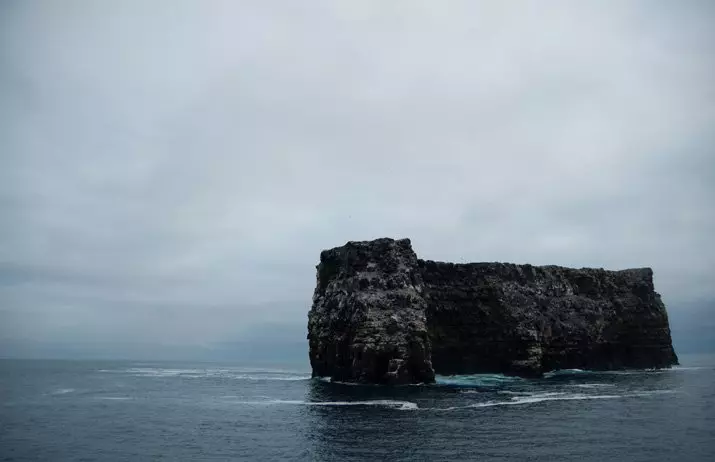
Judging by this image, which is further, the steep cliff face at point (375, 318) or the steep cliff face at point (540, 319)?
the steep cliff face at point (540, 319)

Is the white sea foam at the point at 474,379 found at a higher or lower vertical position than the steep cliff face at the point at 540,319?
lower

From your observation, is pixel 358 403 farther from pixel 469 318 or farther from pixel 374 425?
pixel 469 318

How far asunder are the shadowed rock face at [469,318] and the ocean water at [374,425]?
24.4ft

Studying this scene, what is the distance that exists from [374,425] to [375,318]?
105ft

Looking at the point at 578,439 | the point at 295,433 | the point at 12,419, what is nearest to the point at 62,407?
the point at 12,419

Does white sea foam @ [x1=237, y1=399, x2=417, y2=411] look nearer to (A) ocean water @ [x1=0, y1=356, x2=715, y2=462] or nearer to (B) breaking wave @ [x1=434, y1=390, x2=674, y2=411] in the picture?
(A) ocean water @ [x1=0, y1=356, x2=715, y2=462]

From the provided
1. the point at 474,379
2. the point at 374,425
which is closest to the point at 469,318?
the point at 474,379

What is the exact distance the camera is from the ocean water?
3381cm

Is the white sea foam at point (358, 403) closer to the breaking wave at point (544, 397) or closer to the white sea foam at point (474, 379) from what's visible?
the breaking wave at point (544, 397)

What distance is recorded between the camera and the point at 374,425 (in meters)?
43.4

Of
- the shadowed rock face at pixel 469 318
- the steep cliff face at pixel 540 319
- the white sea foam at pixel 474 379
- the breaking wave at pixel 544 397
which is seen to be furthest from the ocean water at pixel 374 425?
the steep cliff face at pixel 540 319

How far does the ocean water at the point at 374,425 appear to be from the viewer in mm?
33812

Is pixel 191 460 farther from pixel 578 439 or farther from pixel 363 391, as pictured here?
pixel 363 391

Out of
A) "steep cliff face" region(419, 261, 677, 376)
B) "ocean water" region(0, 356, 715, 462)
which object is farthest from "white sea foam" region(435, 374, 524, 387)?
"ocean water" region(0, 356, 715, 462)
